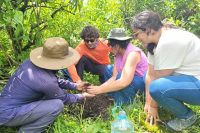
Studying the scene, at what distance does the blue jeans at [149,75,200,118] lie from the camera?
3688mm

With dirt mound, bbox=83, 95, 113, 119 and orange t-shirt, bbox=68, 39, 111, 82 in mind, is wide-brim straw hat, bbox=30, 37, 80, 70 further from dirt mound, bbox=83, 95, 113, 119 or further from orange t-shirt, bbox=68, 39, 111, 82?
orange t-shirt, bbox=68, 39, 111, 82

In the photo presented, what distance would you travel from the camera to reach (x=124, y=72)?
4.23 meters

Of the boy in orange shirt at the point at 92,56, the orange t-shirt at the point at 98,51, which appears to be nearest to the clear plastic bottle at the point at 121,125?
the boy in orange shirt at the point at 92,56

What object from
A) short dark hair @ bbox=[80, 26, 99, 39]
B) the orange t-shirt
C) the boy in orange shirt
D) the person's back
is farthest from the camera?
the orange t-shirt

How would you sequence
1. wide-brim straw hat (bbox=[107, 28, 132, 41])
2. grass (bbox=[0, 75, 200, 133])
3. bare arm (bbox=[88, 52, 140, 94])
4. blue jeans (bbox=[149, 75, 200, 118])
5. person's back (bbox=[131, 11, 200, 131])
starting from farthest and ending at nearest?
wide-brim straw hat (bbox=[107, 28, 132, 41]) < bare arm (bbox=[88, 52, 140, 94]) < grass (bbox=[0, 75, 200, 133]) < blue jeans (bbox=[149, 75, 200, 118]) < person's back (bbox=[131, 11, 200, 131])

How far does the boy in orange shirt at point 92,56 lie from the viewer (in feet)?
16.5

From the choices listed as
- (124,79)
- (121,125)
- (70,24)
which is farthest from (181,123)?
(70,24)

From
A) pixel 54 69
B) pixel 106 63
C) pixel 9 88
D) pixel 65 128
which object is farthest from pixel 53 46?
pixel 106 63

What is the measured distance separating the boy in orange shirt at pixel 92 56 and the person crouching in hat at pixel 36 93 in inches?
49.4

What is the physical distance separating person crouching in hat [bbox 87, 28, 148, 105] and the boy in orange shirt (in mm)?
604

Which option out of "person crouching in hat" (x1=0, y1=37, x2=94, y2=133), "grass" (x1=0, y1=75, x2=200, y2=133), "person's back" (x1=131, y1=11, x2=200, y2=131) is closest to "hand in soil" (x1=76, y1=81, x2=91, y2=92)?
"grass" (x1=0, y1=75, x2=200, y2=133)

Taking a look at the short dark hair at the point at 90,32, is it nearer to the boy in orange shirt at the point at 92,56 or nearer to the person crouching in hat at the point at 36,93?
the boy in orange shirt at the point at 92,56

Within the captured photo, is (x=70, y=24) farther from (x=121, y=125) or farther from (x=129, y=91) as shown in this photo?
(x=121, y=125)

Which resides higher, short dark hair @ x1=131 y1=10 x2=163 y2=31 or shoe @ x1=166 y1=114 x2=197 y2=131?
short dark hair @ x1=131 y1=10 x2=163 y2=31
